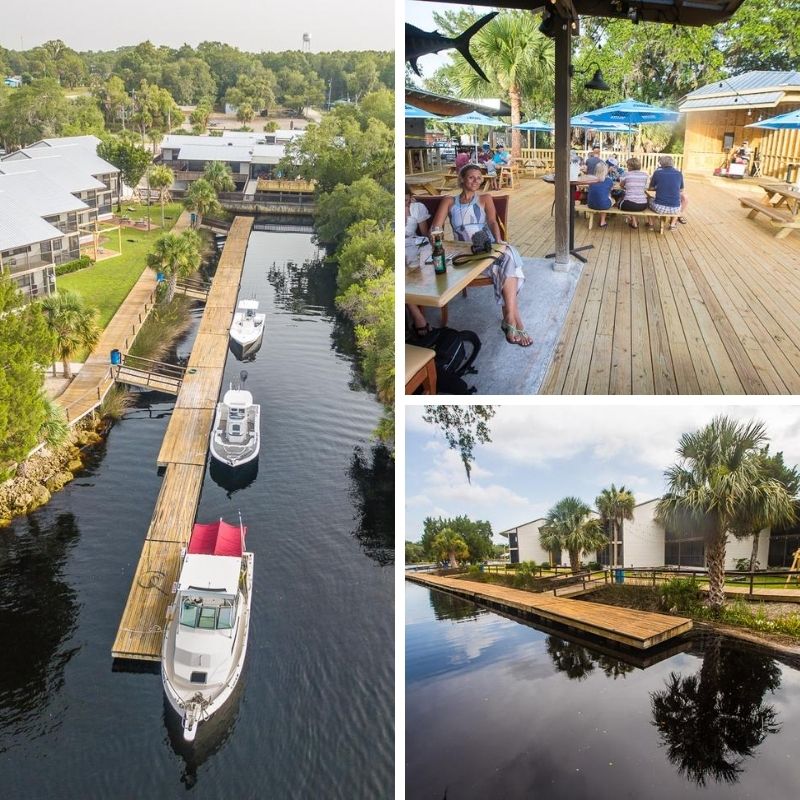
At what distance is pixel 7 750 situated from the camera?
4.93 metres

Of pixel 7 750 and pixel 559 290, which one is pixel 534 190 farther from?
pixel 7 750

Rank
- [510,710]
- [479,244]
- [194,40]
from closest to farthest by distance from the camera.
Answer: [479,244] → [510,710] → [194,40]

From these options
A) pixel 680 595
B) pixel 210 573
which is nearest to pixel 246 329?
pixel 210 573

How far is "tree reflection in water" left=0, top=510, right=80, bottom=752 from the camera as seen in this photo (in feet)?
16.6

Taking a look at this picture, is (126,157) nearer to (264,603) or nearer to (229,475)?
(229,475)

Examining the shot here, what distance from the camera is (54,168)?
5.63 m

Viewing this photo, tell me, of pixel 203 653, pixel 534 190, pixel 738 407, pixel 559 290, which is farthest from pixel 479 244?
pixel 203 653

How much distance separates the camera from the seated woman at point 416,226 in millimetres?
2742

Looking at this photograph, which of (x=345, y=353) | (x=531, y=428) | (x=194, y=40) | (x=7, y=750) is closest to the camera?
(x=531, y=428)

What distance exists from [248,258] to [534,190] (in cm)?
356

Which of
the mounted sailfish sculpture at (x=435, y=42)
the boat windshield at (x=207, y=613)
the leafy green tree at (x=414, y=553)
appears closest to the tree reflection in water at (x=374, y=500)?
the boat windshield at (x=207, y=613)

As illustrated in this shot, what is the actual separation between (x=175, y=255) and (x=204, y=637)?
262cm

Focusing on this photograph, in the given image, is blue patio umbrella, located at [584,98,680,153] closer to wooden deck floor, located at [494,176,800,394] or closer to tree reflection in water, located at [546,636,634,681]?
wooden deck floor, located at [494,176,800,394]

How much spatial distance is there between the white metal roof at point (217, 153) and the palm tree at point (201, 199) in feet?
0.57
